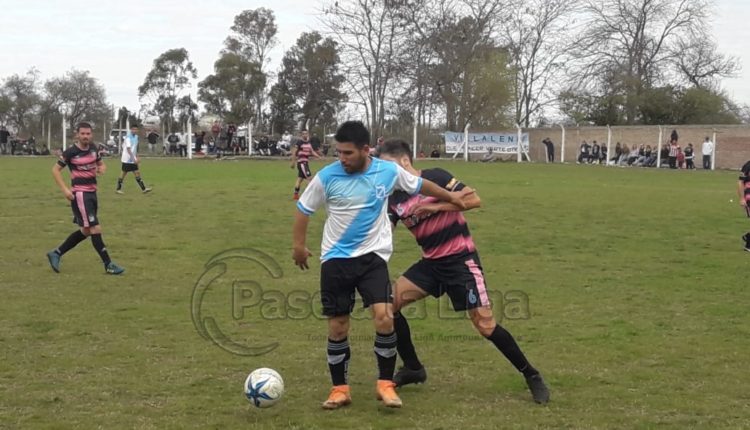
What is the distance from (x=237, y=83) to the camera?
7469cm

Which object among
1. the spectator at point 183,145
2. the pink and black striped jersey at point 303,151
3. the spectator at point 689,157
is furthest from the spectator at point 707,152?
the spectator at point 183,145

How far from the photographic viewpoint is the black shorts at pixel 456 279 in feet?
19.5

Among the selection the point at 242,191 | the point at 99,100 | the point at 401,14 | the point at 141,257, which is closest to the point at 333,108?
the point at 401,14

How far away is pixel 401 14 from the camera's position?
56.7 meters

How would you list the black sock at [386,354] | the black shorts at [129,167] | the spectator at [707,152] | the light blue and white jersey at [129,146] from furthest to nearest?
the spectator at [707,152] < the light blue and white jersey at [129,146] < the black shorts at [129,167] < the black sock at [386,354]

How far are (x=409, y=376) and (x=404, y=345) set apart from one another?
0.76 feet

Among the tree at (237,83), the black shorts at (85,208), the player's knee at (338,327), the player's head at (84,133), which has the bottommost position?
the player's knee at (338,327)

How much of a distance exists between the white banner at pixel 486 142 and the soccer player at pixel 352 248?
44843 mm

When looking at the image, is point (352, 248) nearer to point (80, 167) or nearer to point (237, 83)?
point (80, 167)

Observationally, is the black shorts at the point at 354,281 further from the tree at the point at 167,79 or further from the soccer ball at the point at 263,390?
the tree at the point at 167,79

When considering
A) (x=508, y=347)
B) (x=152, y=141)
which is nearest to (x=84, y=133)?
(x=508, y=347)

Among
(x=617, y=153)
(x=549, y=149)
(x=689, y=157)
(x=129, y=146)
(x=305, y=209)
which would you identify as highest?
(x=549, y=149)

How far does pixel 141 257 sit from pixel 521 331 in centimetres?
642

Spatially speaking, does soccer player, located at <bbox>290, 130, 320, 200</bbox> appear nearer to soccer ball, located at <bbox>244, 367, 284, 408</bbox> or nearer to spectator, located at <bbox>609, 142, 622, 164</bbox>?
soccer ball, located at <bbox>244, 367, 284, 408</bbox>
